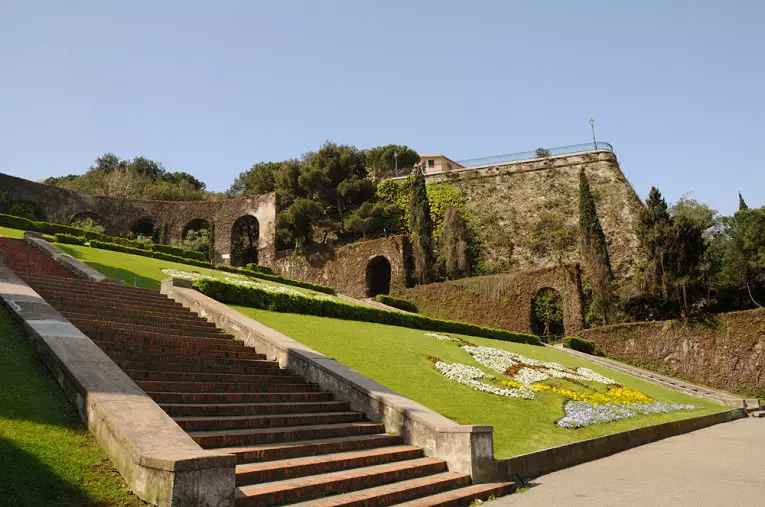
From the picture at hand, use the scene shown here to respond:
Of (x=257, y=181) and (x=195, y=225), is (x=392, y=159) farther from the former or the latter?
(x=195, y=225)

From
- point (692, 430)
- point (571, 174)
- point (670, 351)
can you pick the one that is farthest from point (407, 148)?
point (692, 430)

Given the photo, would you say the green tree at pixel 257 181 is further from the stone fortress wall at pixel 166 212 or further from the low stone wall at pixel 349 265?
the low stone wall at pixel 349 265

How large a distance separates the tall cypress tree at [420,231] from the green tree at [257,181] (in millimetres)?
17202

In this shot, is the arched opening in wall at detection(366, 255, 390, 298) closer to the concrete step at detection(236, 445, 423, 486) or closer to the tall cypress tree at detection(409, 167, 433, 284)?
the tall cypress tree at detection(409, 167, 433, 284)

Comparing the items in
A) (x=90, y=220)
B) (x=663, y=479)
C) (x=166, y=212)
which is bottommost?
(x=663, y=479)

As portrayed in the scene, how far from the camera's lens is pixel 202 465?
14.3 feet

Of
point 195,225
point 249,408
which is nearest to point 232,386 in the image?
point 249,408

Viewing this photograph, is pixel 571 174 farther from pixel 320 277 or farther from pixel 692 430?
pixel 692 430

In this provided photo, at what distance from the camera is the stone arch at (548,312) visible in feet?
108

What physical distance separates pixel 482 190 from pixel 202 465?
4153cm

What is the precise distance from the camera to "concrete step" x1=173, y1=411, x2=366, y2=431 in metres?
6.38

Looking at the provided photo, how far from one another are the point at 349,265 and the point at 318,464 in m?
34.2

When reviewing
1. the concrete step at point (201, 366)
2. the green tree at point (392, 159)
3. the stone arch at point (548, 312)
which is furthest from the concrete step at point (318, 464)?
the green tree at point (392, 159)

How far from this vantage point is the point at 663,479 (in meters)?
7.78
